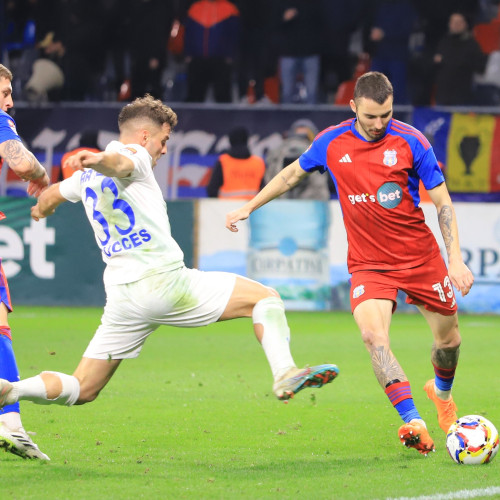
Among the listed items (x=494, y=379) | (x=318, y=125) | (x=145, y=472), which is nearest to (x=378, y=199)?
(x=145, y=472)

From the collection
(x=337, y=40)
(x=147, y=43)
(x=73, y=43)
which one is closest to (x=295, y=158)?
(x=337, y=40)

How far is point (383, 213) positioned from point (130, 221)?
1.68 metres

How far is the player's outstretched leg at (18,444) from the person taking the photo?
243 inches

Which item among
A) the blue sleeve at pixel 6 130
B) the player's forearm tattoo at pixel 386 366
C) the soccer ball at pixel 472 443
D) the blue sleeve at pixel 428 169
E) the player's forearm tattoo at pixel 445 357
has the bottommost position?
the soccer ball at pixel 472 443

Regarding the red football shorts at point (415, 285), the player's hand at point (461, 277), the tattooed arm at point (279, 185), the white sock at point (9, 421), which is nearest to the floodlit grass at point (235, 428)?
the white sock at point (9, 421)

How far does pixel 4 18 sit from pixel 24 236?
6.85 metres

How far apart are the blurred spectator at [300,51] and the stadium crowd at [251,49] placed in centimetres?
2

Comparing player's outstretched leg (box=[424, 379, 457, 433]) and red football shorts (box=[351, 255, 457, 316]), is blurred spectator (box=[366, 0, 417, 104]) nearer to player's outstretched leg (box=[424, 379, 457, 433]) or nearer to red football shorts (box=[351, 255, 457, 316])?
player's outstretched leg (box=[424, 379, 457, 433])

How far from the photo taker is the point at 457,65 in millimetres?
18531

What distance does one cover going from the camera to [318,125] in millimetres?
18047

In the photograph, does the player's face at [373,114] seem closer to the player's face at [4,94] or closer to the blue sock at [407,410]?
the blue sock at [407,410]

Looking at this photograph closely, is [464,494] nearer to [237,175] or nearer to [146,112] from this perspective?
[146,112]

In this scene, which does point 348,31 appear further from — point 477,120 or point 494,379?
point 494,379

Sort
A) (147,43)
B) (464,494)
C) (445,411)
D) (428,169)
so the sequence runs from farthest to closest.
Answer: (147,43), (445,411), (428,169), (464,494)
